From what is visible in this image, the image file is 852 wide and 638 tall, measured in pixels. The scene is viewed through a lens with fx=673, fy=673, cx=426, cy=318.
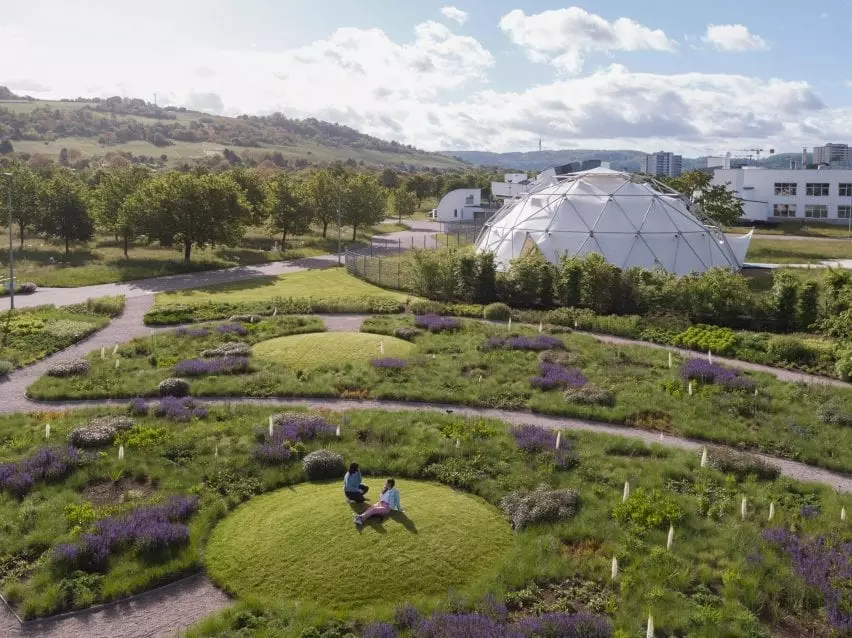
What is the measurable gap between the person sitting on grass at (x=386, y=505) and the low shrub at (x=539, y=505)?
97.4 inches

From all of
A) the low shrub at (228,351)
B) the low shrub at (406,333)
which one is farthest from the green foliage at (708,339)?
the low shrub at (228,351)

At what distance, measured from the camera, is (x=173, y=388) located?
2273 centimetres

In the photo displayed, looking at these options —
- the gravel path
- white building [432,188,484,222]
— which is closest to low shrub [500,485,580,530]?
the gravel path

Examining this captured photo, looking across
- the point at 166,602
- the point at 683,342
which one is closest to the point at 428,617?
the point at 166,602

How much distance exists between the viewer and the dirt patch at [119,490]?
1512 cm

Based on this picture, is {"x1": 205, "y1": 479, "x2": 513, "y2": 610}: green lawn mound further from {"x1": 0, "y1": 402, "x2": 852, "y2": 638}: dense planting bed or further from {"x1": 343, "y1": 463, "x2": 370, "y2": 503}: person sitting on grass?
{"x1": 343, "y1": 463, "x2": 370, "y2": 503}: person sitting on grass

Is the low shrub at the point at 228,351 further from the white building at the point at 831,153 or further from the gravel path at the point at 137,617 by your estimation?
the white building at the point at 831,153

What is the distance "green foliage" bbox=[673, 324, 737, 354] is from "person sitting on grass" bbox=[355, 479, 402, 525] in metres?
19.2

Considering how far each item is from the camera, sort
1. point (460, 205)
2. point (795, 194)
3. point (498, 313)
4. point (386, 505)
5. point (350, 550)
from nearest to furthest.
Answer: point (350, 550) < point (386, 505) < point (498, 313) < point (795, 194) < point (460, 205)

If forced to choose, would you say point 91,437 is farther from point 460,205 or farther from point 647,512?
point 460,205

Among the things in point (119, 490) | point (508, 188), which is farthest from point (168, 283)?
point (508, 188)

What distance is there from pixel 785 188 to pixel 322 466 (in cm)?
9879

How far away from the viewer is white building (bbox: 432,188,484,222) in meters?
104

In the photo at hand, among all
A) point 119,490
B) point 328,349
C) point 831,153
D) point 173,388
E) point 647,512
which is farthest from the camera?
point 831,153
